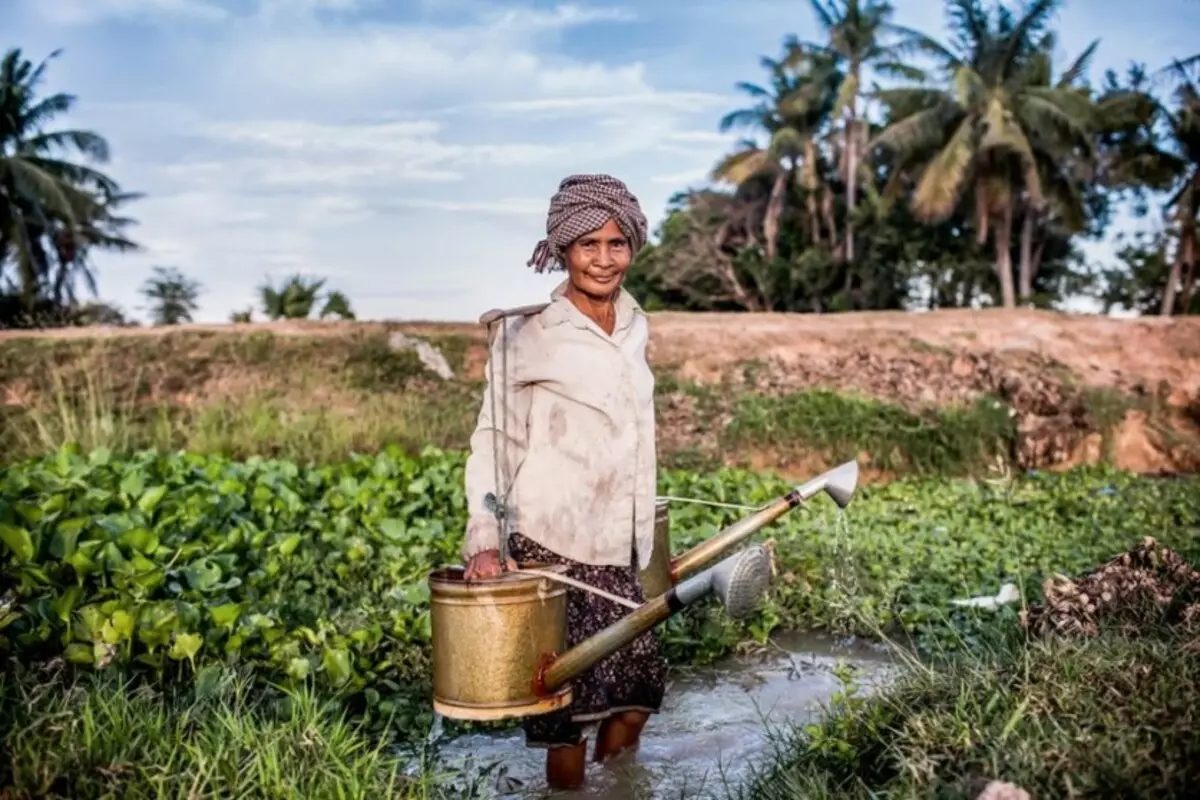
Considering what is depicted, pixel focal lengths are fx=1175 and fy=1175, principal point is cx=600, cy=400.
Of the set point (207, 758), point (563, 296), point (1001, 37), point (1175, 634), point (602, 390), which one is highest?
point (1001, 37)

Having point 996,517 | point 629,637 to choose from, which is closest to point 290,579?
point 629,637

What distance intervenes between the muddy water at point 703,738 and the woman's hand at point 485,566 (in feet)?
1.70

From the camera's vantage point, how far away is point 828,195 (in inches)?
1212

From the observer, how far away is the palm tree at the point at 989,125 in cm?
2523

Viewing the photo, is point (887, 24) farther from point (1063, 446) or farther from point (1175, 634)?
point (1175, 634)

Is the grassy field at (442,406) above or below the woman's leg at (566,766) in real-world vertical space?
above

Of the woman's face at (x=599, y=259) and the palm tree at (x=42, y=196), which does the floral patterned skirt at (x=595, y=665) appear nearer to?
the woman's face at (x=599, y=259)

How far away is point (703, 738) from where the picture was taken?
387cm

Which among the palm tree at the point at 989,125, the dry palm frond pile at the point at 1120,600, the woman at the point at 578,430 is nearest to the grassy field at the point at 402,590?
the dry palm frond pile at the point at 1120,600

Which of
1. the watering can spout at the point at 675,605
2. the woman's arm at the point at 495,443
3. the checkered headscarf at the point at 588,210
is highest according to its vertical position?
the checkered headscarf at the point at 588,210

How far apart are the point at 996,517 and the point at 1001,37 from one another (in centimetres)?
2220

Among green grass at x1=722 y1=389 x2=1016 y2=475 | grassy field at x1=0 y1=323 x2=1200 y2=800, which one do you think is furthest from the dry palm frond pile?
green grass at x1=722 y1=389 x2=1016 y2=475

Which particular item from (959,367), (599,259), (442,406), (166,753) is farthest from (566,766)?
(959,367)

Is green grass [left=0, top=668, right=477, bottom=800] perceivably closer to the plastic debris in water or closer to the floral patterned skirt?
the floral patterned skirt
